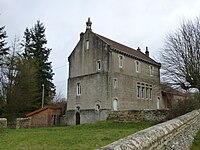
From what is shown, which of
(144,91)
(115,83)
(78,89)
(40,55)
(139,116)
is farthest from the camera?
(40,55)

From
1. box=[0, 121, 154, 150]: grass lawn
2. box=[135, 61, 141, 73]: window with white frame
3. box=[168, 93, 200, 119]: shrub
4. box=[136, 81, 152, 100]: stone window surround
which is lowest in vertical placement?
box=[0, 121, 154, 150]: grass lawn

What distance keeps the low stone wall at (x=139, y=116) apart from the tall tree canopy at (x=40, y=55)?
18.4 meters

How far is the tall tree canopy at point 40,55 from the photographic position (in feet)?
142

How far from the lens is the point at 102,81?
105ft

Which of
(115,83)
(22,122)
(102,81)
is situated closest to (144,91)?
(115,83)

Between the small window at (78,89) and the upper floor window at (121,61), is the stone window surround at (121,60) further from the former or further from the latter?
the small window at (78,89)

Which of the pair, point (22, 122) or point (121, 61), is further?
point (121, 61)

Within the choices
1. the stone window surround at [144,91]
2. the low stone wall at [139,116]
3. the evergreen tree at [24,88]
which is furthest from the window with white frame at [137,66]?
the evergreen tree at [24,88]

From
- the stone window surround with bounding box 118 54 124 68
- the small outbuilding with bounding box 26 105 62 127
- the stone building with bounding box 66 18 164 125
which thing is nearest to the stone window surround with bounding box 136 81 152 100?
the stone building with bounding box 66 18 164 125

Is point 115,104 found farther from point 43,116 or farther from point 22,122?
point 22,122

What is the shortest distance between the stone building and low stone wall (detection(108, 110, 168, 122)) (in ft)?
9.06

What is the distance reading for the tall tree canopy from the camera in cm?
4319

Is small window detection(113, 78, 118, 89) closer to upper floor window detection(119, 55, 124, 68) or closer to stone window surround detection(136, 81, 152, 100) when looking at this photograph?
upper floor window detection(119, 55, 124, 68)

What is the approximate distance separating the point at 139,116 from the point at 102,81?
24.7 feet
